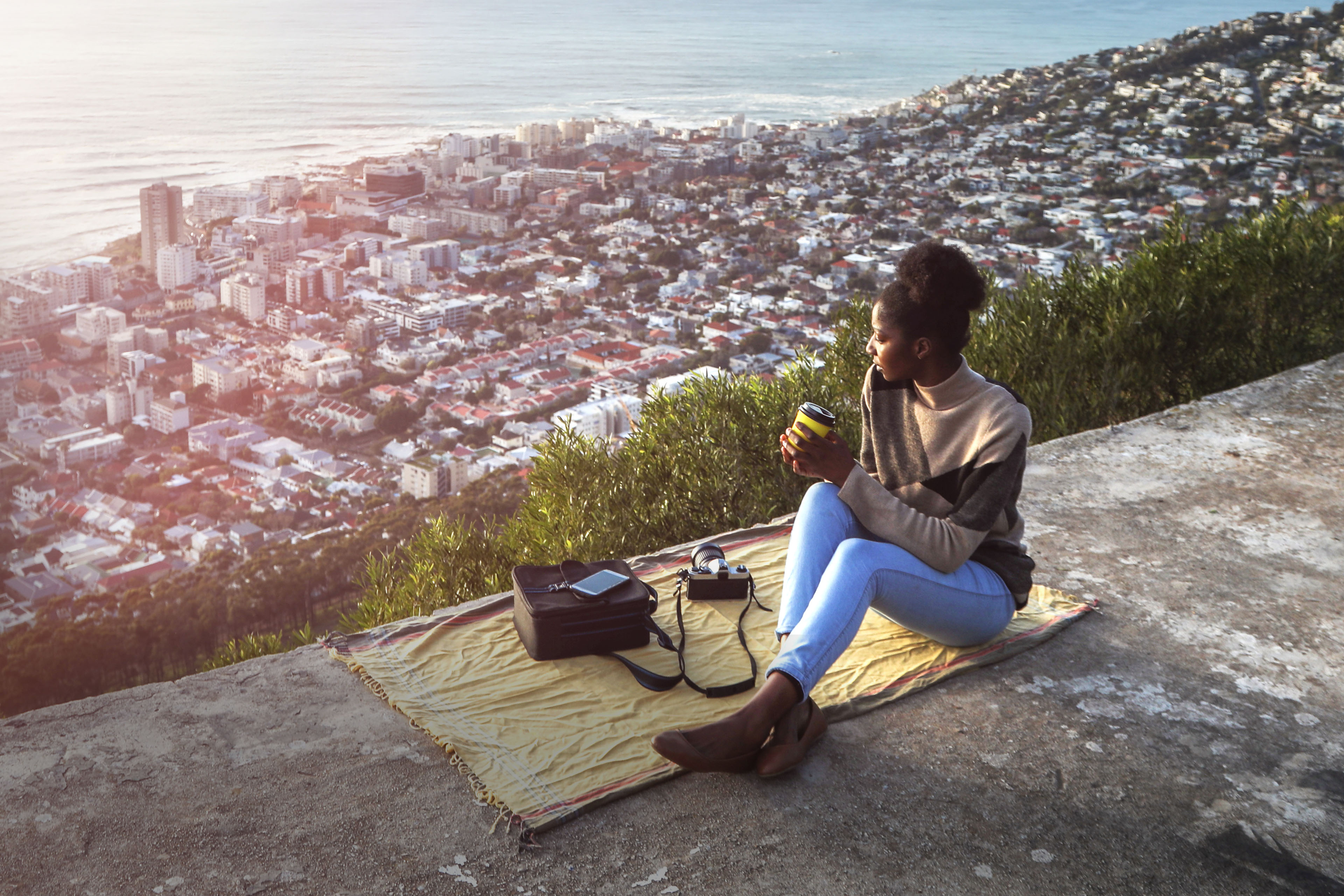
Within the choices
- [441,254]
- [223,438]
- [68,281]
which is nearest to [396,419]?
[223,438]

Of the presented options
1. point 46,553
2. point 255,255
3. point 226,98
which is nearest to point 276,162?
point 226,98

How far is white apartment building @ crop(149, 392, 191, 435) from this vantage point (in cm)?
1319

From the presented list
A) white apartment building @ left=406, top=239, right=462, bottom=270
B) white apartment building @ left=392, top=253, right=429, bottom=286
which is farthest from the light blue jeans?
white apartment building @ left=406, top=239, right=462, bottom=270

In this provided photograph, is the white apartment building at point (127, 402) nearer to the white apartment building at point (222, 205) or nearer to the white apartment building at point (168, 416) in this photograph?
the white apartment building at point (168, 416)

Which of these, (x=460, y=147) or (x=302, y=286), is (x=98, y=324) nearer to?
(x=302, y=286)

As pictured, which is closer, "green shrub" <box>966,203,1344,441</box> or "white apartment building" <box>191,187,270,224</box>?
"green shrub" <box>966,203,1344,441</box>

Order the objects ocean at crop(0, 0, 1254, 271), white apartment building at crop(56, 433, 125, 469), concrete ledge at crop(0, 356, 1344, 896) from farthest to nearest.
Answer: ocean at crop(0, 0, 1254, 271)
white apartment building at crop(56, 433, 125, 469)
concrete ledge at crop(0, 356, 1344, 896)

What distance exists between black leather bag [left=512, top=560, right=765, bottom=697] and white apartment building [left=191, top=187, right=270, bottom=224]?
1901 cm

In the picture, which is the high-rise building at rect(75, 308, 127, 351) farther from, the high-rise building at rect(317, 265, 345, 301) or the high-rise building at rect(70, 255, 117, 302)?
the high-rise building at rect(317, 265, 345, 301)

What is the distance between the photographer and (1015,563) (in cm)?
254

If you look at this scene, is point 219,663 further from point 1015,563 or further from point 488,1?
point 488,1

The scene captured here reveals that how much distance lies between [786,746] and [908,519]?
604 mm

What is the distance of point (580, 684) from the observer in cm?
258

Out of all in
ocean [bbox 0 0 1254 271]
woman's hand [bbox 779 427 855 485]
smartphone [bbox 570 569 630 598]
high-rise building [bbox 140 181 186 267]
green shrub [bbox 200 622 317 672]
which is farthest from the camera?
ocean [bbox 0 0 1254 271]
